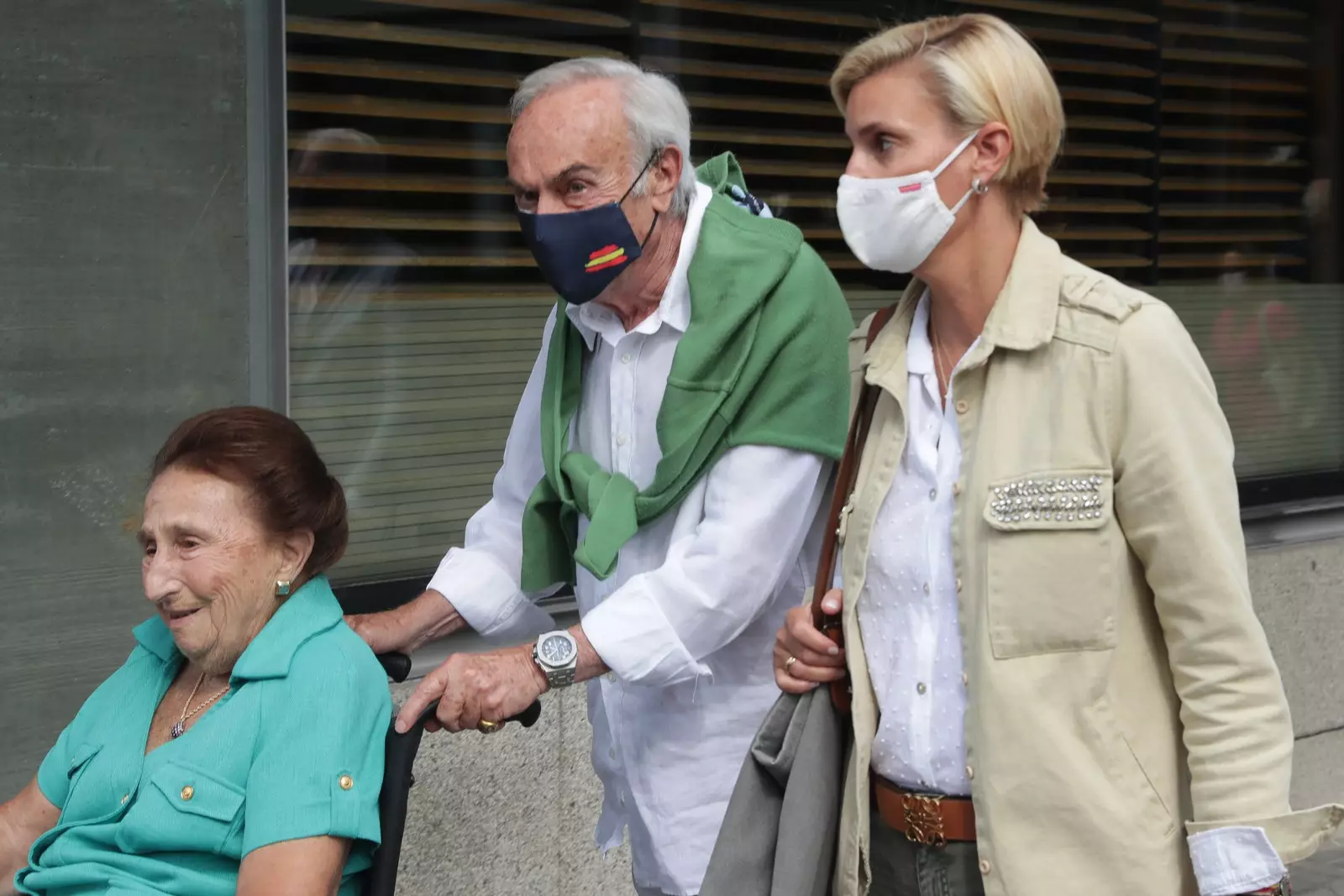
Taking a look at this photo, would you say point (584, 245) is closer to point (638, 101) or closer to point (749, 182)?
point (638, 101)

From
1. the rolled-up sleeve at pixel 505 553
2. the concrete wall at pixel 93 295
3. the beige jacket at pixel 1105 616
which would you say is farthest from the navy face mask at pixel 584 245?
the concrete wall at pixel 93 295

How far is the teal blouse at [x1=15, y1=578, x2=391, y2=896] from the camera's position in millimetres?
2482

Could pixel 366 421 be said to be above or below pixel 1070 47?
below

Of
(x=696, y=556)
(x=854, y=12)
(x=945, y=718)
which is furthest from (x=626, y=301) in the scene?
(x=854, y=12)

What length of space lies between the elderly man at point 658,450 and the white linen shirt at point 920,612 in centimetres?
41

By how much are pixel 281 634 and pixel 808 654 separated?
0.87 m

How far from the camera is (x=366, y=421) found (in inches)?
187

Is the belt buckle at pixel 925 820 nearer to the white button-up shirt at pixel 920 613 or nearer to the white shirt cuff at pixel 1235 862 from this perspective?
the white button-up shirt at pixel 920 613

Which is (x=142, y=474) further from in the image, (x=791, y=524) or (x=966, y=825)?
(x=966, y=825)

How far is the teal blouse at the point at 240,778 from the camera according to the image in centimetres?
248

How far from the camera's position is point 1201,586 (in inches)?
79.4

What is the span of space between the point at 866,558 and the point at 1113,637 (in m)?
0.36

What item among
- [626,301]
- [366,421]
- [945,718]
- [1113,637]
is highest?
[626,301]

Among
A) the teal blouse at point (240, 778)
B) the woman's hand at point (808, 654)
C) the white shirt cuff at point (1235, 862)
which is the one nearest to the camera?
the white shirt cuff at point (1235, 862)
